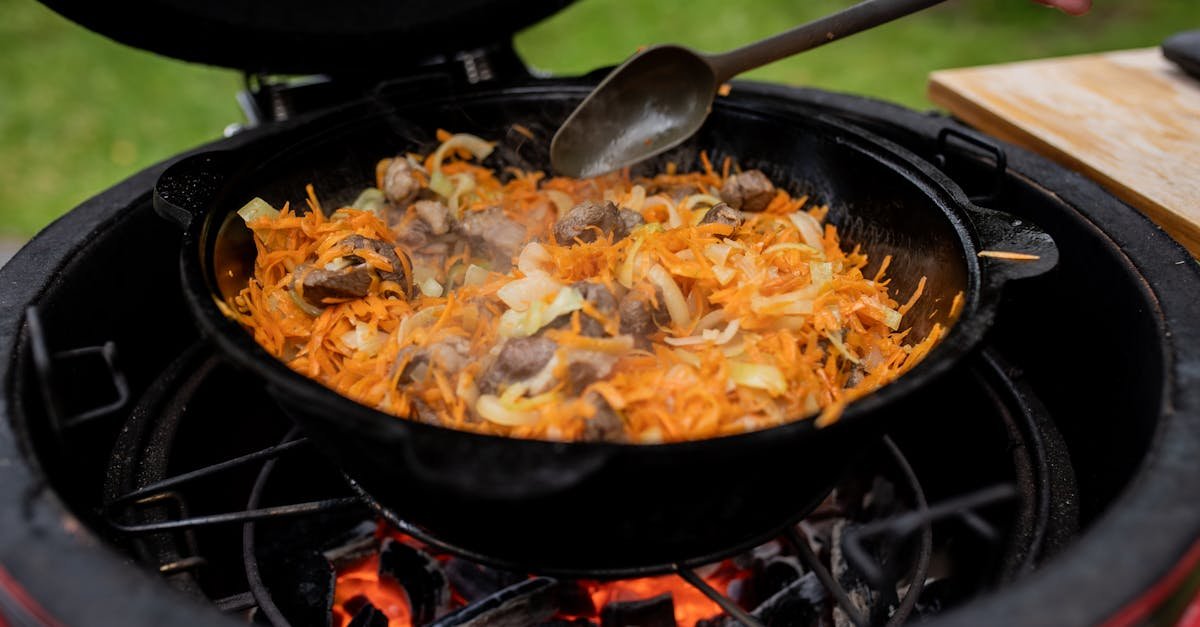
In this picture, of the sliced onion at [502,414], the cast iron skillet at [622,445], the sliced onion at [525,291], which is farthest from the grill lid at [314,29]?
the sliced onion at [502,414]

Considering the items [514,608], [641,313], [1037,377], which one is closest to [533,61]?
[1037,377]

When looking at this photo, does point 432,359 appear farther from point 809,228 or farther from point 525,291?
point 809,228

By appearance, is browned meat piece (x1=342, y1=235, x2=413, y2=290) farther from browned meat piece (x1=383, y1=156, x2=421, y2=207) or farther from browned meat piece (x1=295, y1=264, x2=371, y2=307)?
browned meat piece (x1=383, y1=156, x2=421, y2=207)

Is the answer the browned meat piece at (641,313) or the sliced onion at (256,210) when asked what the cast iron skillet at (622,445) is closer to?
the sliced onion at (256,210)

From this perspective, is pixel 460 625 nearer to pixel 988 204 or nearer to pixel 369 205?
pixel 369 205

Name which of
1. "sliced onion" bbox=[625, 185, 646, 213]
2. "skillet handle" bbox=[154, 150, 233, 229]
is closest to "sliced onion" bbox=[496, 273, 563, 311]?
"sliced onion" bbox=[625, 185, 646, 213]
